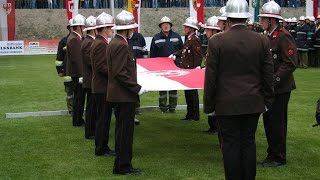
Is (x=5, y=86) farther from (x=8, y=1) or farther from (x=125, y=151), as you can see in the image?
(x=8, y=1)

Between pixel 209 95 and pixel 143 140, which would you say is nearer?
pixel 209 95

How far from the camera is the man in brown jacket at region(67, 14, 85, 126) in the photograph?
385 inches

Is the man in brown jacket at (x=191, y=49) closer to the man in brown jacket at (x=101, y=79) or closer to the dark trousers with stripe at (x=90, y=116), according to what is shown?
the dark trousers with stripe at (x=90, y=116)

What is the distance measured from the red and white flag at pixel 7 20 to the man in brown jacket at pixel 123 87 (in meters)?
24.3

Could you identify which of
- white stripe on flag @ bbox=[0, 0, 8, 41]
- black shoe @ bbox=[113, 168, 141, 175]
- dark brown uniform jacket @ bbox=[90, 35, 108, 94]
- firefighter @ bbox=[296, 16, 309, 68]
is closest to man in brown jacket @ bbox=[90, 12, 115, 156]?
dark brown uniform jacket @ bbox=[90, 35, 108, 94]

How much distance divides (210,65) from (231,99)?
0.39 m

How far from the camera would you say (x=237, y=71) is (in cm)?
520

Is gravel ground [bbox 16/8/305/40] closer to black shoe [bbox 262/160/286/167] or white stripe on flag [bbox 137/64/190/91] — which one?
white stripe on flag [bbox 137/64/190/91]

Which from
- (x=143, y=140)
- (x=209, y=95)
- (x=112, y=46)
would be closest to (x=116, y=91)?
(x=112, y=46)

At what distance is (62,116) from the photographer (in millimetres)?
11188

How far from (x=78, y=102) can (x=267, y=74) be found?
5.28 metres

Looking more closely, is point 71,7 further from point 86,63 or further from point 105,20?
point 105,20

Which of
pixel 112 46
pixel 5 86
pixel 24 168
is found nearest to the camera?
pixel 112 46

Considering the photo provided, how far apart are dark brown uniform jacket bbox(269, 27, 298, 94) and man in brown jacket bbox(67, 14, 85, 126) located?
417 centimetres
